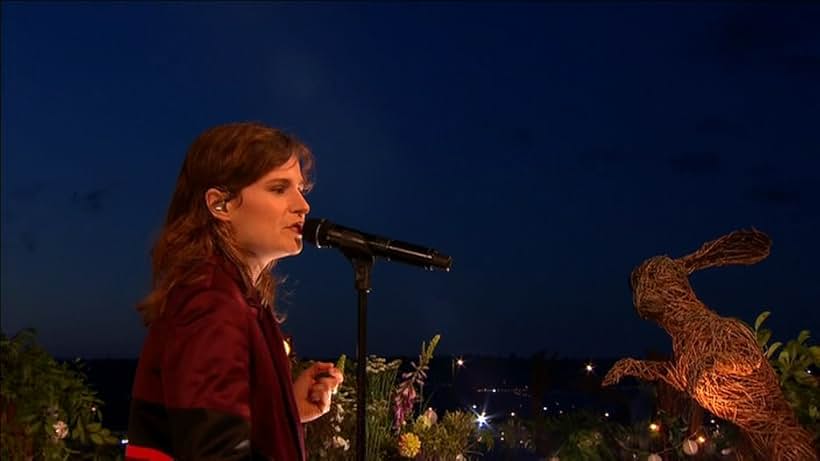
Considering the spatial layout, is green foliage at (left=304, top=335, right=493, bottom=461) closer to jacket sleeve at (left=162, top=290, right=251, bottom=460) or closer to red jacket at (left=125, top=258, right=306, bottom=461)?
red jacket at (left=125, top=258, right=306, bottom=461)

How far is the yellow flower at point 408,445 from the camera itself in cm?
396

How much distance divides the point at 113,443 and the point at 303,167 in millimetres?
2533

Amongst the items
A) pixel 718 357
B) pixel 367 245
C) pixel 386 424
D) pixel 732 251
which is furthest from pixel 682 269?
pixel 367 245

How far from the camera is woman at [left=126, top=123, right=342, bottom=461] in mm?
1649

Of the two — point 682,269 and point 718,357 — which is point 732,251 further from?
point 718,357

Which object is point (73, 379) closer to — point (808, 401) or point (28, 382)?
point (28, 382)

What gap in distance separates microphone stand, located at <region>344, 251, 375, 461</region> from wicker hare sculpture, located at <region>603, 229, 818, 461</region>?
1.93 m

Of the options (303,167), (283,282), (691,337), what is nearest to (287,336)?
(283,282)

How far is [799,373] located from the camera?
367cm

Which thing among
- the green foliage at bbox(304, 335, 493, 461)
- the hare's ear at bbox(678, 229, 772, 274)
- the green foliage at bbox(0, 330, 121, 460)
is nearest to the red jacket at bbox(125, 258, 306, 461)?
the green foliage at bbox(304, 335, 493, 461)

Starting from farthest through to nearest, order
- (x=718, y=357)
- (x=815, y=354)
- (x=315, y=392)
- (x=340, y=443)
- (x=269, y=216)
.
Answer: (x=340, y=443)
(x=815, y=354)
(x=718, y=357)
(x=315, y=392)
(x=269, y=216)

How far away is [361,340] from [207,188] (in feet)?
1.39

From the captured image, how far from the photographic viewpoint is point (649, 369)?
380 centimetres

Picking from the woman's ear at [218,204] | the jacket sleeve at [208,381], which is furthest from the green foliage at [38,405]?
the jacket sleeve at [208,381]
